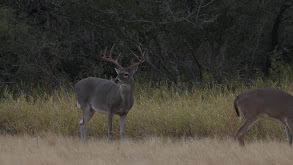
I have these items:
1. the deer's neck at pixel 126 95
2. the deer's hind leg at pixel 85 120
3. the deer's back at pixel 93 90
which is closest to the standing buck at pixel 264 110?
the deer's neck at pixel 126 95

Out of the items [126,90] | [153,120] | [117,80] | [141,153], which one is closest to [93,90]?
[126,90]

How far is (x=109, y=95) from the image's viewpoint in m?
9.55

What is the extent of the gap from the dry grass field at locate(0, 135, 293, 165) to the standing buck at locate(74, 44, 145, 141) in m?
0.77

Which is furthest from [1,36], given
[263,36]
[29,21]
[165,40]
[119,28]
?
[263,36]

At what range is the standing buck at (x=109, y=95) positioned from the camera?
9.30 metres

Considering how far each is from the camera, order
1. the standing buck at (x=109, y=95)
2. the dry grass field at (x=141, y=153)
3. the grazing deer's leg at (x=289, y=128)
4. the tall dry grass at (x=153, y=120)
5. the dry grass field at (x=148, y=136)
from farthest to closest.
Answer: the tall dry grass at (x=153, y=120)
the standing buck at (x=109, y=95)
the grazing deer's leg at (x=289, y=128)
the dry grass field at (x=148, y=136)
the dry grass field at (x=141, y=153)

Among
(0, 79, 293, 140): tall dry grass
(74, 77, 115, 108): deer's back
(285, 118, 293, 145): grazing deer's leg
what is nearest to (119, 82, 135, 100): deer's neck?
(74, 77, 115, 108): deer's back

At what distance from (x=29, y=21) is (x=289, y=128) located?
9.89 meters

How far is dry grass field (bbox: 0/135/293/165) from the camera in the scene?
688 centimetres

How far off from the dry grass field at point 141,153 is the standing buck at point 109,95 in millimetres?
766

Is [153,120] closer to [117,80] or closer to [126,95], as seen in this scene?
[126,95]

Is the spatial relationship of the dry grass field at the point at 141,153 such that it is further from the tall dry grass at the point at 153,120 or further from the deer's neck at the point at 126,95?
the tall dry grass at the point at 153,120

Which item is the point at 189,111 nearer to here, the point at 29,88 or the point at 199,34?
the point at 199,34

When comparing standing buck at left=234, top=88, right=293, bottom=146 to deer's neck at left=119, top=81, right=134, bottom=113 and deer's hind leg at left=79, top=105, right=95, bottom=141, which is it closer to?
deer's neck at left=119, top=81, right=134, bottom=113
